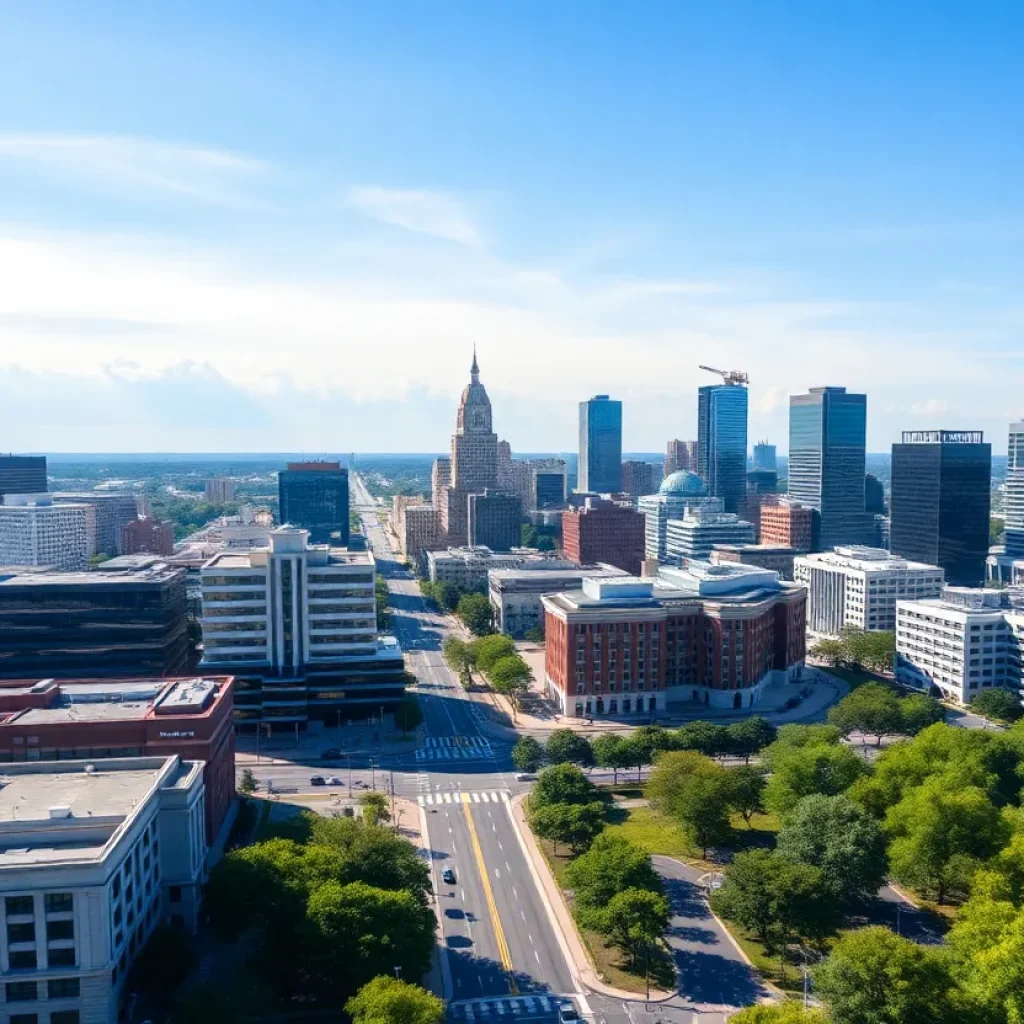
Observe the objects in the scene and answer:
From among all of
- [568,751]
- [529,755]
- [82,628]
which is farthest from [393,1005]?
[82,628]

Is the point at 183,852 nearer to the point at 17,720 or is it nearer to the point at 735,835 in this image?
the point at 17,720

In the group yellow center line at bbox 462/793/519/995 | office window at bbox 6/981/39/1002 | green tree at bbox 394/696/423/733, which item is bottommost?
yellow center line at bbox 462/793/519/995

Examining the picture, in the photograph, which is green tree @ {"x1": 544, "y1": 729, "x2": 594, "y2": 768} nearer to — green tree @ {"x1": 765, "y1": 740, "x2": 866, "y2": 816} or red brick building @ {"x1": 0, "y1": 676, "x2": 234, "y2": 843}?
green tree @ {"x1": 765, "y1": 740, "x2": 866, "y2": 816}

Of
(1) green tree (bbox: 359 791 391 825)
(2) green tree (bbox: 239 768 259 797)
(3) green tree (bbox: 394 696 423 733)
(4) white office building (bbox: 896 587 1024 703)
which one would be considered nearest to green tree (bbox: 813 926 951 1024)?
(1) green tree (bbox: 359 791 391 825)

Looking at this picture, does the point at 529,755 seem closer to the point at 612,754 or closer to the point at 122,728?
the point at 612,754

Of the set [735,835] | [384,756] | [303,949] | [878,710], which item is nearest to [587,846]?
[735,835]

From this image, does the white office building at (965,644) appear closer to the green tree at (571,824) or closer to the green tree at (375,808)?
the green tree at (571,824)
